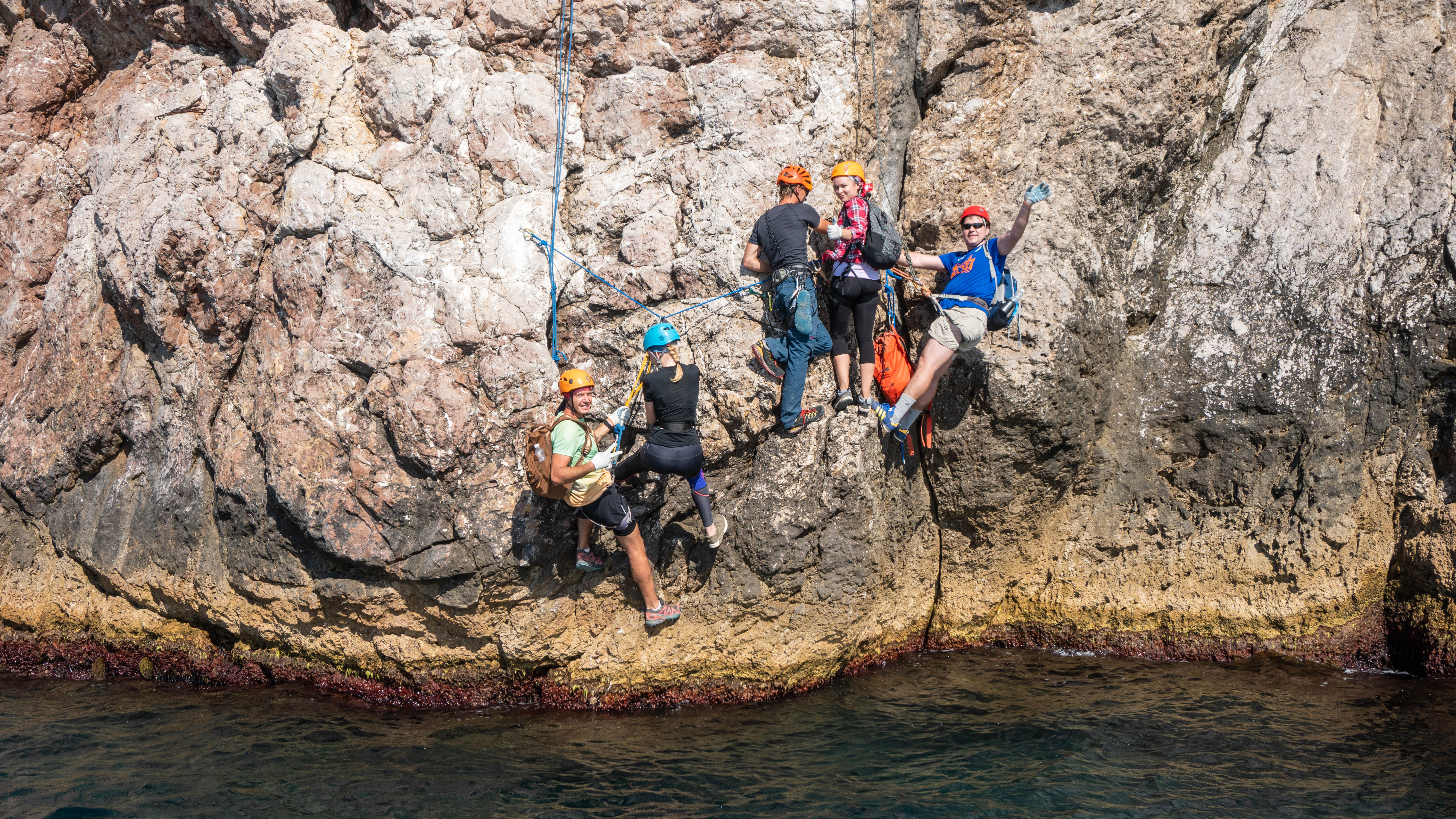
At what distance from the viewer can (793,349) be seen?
27.1 feet

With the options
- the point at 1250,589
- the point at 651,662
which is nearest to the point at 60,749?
the point at 651,662

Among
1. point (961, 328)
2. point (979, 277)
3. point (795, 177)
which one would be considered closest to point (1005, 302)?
point (979, 277)

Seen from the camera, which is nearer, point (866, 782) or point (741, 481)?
point (866, 782)

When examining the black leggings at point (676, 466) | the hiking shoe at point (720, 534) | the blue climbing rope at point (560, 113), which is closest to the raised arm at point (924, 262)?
the black leggings at point (676, 466)

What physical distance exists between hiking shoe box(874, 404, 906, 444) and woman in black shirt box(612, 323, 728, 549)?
1830mm

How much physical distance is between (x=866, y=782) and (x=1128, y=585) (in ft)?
13.3

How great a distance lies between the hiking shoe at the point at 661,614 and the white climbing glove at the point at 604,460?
153 centimetres

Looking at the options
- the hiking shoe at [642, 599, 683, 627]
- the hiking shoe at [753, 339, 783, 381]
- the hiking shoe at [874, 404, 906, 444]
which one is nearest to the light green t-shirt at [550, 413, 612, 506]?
the hiking shoe at [642, 599, 683, 627]

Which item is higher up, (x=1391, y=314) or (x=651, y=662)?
(x=1391, y=314)

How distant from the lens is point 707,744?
777 cm

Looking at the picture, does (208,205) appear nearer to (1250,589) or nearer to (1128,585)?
(1128,585)

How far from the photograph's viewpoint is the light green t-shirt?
7535mm

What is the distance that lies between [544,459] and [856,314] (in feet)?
10.7

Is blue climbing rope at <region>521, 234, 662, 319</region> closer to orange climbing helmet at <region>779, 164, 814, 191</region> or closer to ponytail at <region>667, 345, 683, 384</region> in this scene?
ponytail at <region>667, 345, 683, 384</region>
